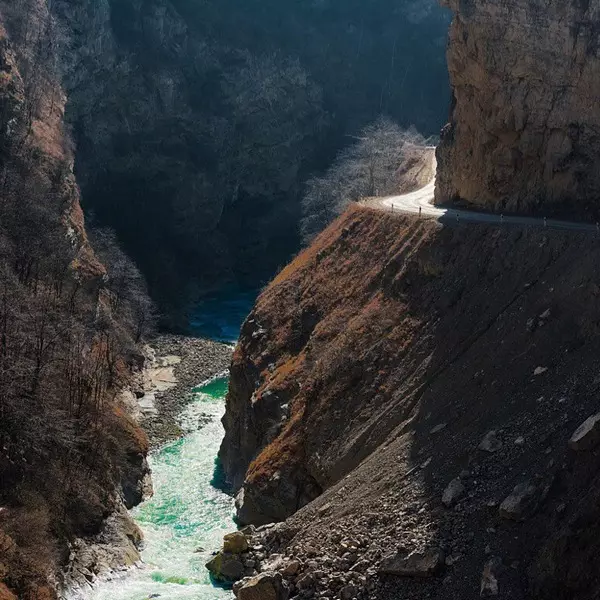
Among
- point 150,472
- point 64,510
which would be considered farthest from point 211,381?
point 64,510

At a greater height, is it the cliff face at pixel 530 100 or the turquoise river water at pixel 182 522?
the cliff face at pixel 530 100

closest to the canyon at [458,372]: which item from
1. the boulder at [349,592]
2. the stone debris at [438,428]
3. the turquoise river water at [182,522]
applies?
the boulder at [349,592]

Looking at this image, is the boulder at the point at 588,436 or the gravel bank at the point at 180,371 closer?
the boulder at the point at 588,436

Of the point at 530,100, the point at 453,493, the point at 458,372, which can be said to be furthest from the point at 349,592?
the point at 530,100

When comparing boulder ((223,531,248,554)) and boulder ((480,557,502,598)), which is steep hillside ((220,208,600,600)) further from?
boulder ((223,531,248,554))

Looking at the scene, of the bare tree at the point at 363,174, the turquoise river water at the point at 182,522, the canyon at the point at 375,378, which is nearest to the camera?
the canyon at the point at 375,378

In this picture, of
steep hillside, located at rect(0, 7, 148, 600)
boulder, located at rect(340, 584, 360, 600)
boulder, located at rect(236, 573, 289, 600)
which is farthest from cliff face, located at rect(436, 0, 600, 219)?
steep hillside, located at rect(0, 7, 148, 600)

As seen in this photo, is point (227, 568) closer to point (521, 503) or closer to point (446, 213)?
point (521, 503)

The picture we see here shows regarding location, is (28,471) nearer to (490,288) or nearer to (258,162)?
(490,288)

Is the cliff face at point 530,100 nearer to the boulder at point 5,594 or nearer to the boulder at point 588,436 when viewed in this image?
the boulder at point 588,436
